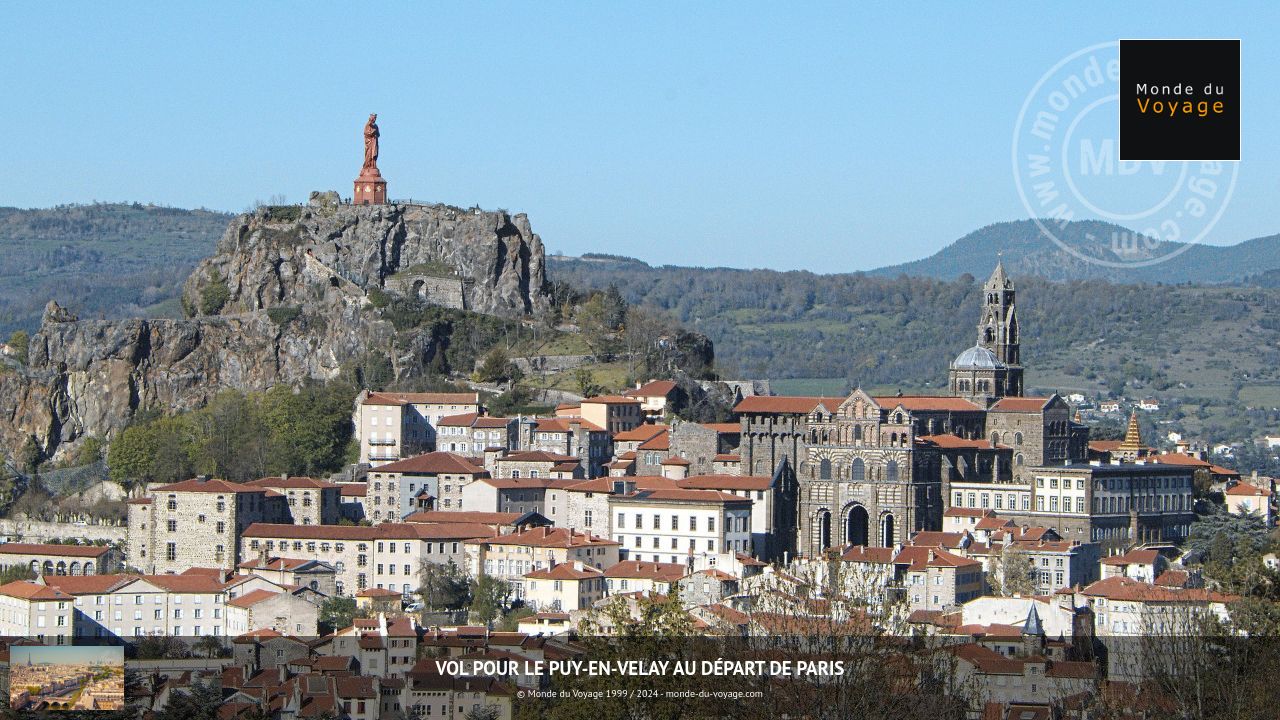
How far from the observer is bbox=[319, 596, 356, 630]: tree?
73.3 metres

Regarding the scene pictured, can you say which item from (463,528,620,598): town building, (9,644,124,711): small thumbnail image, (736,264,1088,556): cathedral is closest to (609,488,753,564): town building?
(463,528,620,598): town building

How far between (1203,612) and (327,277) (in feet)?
216

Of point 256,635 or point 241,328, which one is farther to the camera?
point 241,328

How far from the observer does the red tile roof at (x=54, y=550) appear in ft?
280

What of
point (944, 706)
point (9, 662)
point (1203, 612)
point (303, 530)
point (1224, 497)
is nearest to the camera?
point (944, 706)

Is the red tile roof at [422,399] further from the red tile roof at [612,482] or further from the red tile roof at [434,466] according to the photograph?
the red tile roof at [612,482]

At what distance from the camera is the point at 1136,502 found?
81750mm

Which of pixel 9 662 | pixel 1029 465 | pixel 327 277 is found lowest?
pixel 9 662

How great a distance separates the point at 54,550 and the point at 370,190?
33.4 m

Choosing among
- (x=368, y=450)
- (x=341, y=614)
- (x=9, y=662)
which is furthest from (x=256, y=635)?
(x=368, y=450)

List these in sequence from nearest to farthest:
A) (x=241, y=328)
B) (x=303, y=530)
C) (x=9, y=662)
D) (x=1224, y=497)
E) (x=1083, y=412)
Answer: (x=9, y=662)
(x=303, y=530)
(x=1224, y=497)
(x=241, y=328)
(x=1083, y=412)

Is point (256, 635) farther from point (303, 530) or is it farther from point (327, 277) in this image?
point (327, 277)

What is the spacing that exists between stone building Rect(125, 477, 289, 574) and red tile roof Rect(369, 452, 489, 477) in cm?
521

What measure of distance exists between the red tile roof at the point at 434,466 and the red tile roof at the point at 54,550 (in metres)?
11.0
